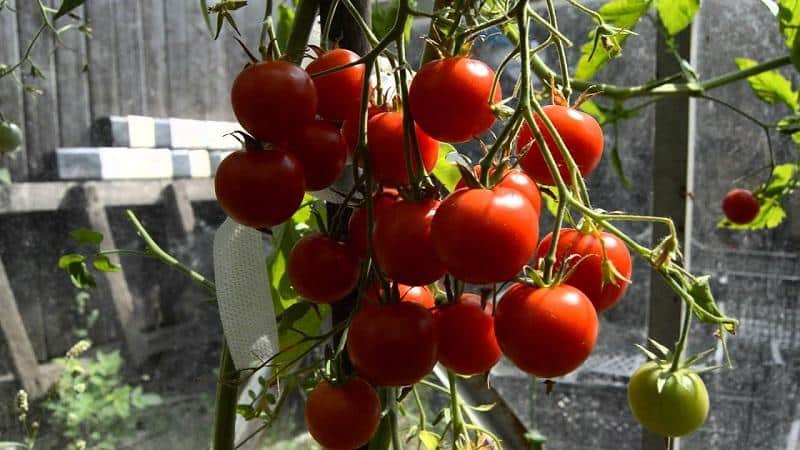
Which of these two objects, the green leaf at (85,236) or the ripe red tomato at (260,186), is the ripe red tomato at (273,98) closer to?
the ripe red tomato at (260,186)

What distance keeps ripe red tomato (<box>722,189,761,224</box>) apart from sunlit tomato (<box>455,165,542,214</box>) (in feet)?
2.51

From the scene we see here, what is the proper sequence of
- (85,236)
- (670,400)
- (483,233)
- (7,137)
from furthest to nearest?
(7,137), (85,236), (670,400), (483,233)

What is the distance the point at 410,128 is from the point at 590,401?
103 cm

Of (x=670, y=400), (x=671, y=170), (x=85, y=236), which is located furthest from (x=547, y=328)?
(x=671, y=170)

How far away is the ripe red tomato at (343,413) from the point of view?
294 mm

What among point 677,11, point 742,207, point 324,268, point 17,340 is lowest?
point 17,340

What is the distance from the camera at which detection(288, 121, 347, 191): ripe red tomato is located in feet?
0.92

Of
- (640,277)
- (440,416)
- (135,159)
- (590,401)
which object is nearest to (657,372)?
(440,416)

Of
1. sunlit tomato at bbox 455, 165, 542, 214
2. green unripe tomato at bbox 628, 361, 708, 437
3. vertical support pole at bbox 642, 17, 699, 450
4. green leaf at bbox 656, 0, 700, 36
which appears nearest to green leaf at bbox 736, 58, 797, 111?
vertical support pole at bbox 642, 17, 699, 450

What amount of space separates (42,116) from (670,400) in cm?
110

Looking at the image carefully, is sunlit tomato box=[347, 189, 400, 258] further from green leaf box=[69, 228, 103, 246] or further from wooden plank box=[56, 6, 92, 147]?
wooden plank box=[56, 6, 92, 147]

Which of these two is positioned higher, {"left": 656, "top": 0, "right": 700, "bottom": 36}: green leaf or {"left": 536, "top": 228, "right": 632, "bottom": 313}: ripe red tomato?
{"left": 656, "top": 0, "right": 700, "bottom": 36}: green leaf

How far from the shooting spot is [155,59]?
1.24 meters

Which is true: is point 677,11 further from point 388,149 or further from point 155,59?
point 155,59
